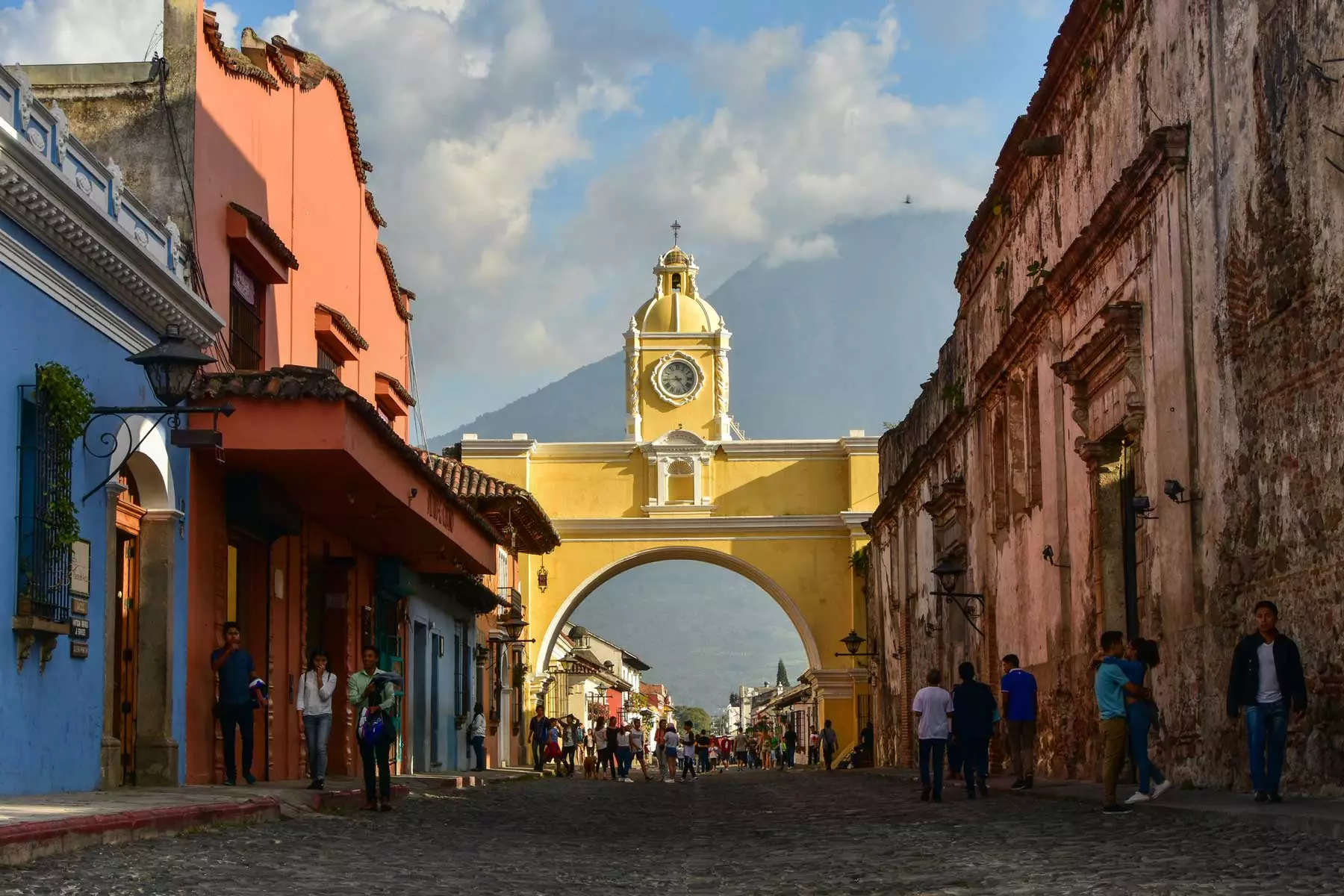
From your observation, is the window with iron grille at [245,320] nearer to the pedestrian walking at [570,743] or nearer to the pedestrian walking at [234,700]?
the pedestrian walking at [234,700]

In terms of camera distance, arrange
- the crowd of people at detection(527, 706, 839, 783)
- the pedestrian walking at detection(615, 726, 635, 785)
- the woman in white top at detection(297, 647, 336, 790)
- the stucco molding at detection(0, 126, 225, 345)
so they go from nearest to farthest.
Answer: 1. the stucco molding at detection(0, 126, 225, 345)
2. the woman in white top at detection(297, 647, 336, 790)
3. the pedestrian walking at detection(615, 726, 635, 785)
4. the crowd of people at detection(527, 706, 839, 783)

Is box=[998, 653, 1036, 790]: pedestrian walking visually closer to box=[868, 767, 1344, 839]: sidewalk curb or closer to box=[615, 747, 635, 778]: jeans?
box=[868, 767, 1344, 839]: sidewalk curb

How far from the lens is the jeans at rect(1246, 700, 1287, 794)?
10.2 m

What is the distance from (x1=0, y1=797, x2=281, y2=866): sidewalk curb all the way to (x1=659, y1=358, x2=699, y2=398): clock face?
131 ft

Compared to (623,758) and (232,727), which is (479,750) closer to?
(623,758)

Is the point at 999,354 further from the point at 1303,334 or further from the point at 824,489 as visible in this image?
the point at 824,489

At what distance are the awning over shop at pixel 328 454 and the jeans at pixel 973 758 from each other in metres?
5.63

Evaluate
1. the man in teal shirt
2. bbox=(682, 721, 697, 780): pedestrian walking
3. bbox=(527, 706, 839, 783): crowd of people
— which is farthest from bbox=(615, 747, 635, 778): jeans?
the man in teal shirt

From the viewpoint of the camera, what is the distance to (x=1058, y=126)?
58.2 ft

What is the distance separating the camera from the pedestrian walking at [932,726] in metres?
15.7

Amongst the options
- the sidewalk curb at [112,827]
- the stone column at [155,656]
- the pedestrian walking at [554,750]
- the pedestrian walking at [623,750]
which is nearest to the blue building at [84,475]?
the stone column at [155,656]

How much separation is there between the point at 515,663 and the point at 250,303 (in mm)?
25851

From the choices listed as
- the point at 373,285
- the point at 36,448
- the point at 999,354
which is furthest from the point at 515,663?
the point at 36,448

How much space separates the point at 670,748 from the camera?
3350cm
